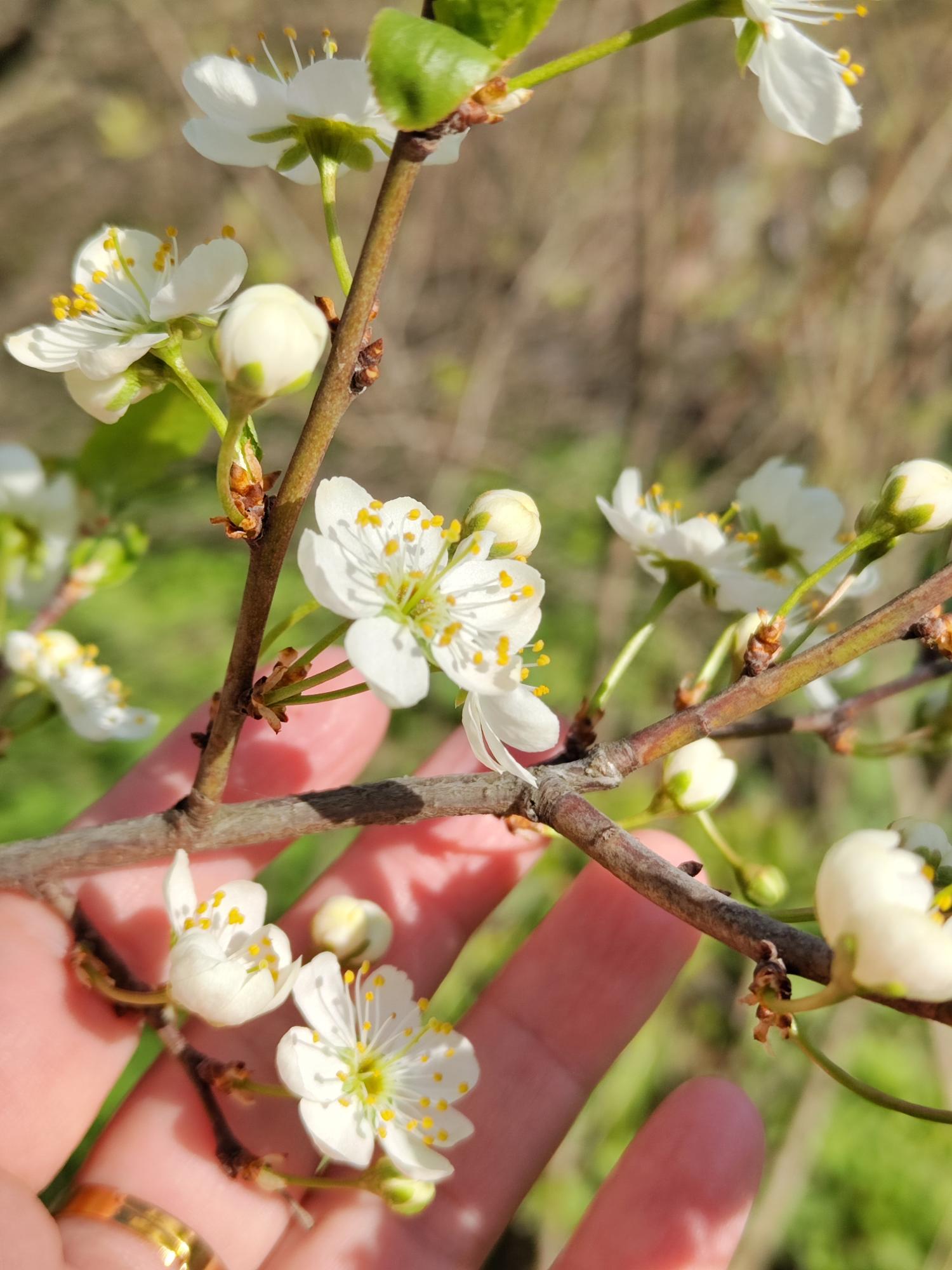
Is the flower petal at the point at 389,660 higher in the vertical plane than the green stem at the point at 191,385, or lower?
lower

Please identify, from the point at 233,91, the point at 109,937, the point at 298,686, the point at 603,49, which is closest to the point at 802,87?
the point at 603,49

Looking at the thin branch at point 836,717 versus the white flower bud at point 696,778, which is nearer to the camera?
the white flower bud at point 696,778

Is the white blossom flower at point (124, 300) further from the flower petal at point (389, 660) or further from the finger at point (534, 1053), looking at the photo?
the finger at point (534, 1053)

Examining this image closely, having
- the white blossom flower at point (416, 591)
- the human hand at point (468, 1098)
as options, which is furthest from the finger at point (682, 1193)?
the white blossom flower at point (416, 591)

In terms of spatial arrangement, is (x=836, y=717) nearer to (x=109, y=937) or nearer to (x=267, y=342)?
(x=267, y=342)

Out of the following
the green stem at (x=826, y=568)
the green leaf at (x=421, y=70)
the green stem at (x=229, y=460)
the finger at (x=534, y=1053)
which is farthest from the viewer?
the finger at (x=534, y=1053)
